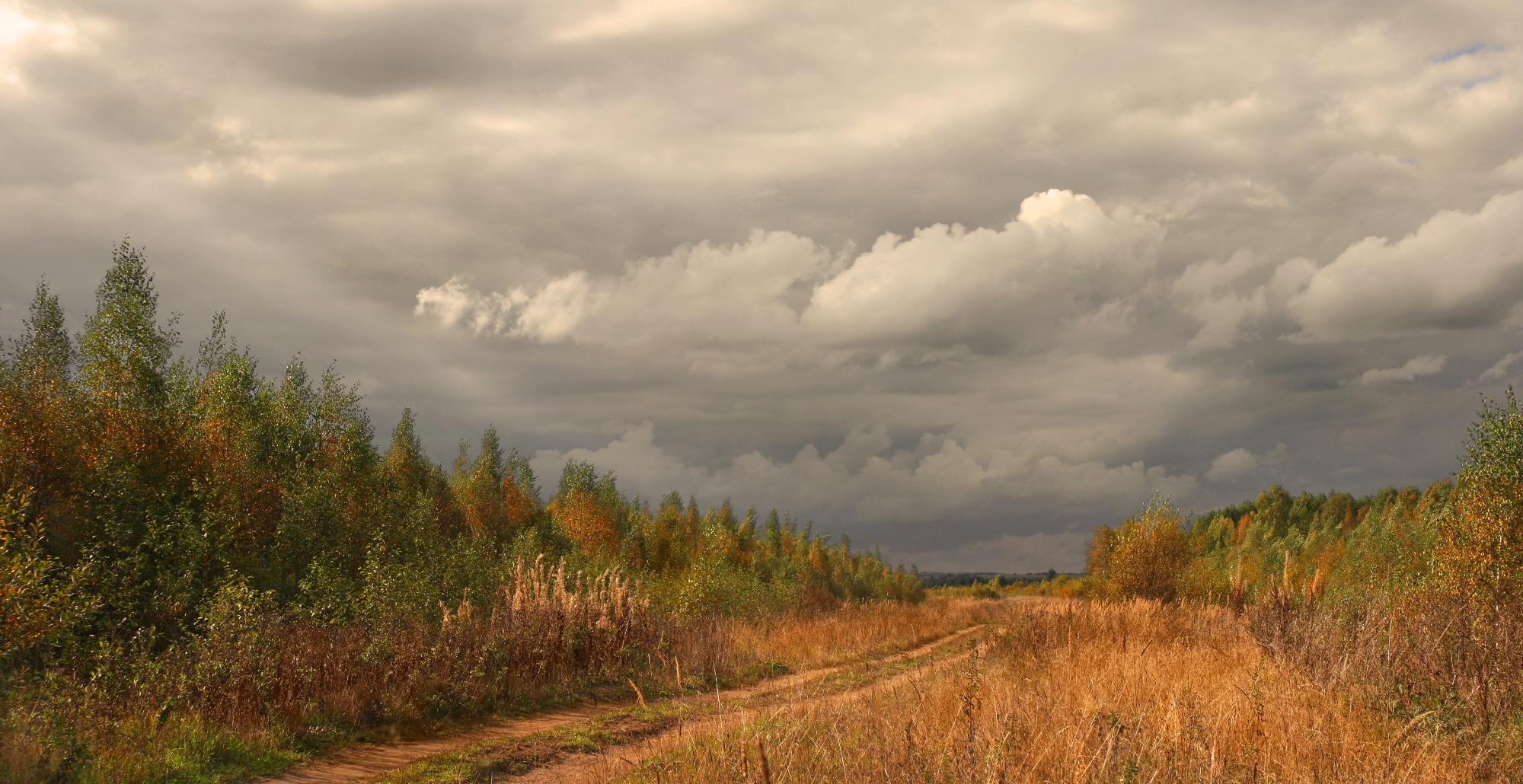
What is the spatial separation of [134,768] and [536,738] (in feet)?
18.1

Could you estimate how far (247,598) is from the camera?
1631 cm

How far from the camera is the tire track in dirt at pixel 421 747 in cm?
1248

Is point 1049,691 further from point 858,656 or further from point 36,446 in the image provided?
point 36,446

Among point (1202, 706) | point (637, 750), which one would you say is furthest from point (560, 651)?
point (1202, 706)

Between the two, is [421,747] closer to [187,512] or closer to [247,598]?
[247,598]

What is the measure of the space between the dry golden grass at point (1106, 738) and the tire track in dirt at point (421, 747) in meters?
1.34

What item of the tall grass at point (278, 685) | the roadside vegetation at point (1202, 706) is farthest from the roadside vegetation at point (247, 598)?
the roadside vegetation at point (1202, 706)

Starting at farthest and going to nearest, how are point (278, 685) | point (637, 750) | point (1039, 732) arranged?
point (278, 685) < point (637, 750) < point (1039, 732)

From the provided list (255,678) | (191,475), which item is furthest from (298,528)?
(255,678)

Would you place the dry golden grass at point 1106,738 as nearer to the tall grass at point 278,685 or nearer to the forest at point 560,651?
the forest at point 560,651

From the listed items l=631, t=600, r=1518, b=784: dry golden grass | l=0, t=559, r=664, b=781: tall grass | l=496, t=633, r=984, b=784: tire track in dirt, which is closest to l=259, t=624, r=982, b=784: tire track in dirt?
l=496, t=633, r=984, b=784: tire track in dirt

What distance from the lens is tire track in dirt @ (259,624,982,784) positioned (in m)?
12.5

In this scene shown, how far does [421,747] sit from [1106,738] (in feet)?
36.2

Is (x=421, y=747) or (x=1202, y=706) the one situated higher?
(x=1202, y=706)
